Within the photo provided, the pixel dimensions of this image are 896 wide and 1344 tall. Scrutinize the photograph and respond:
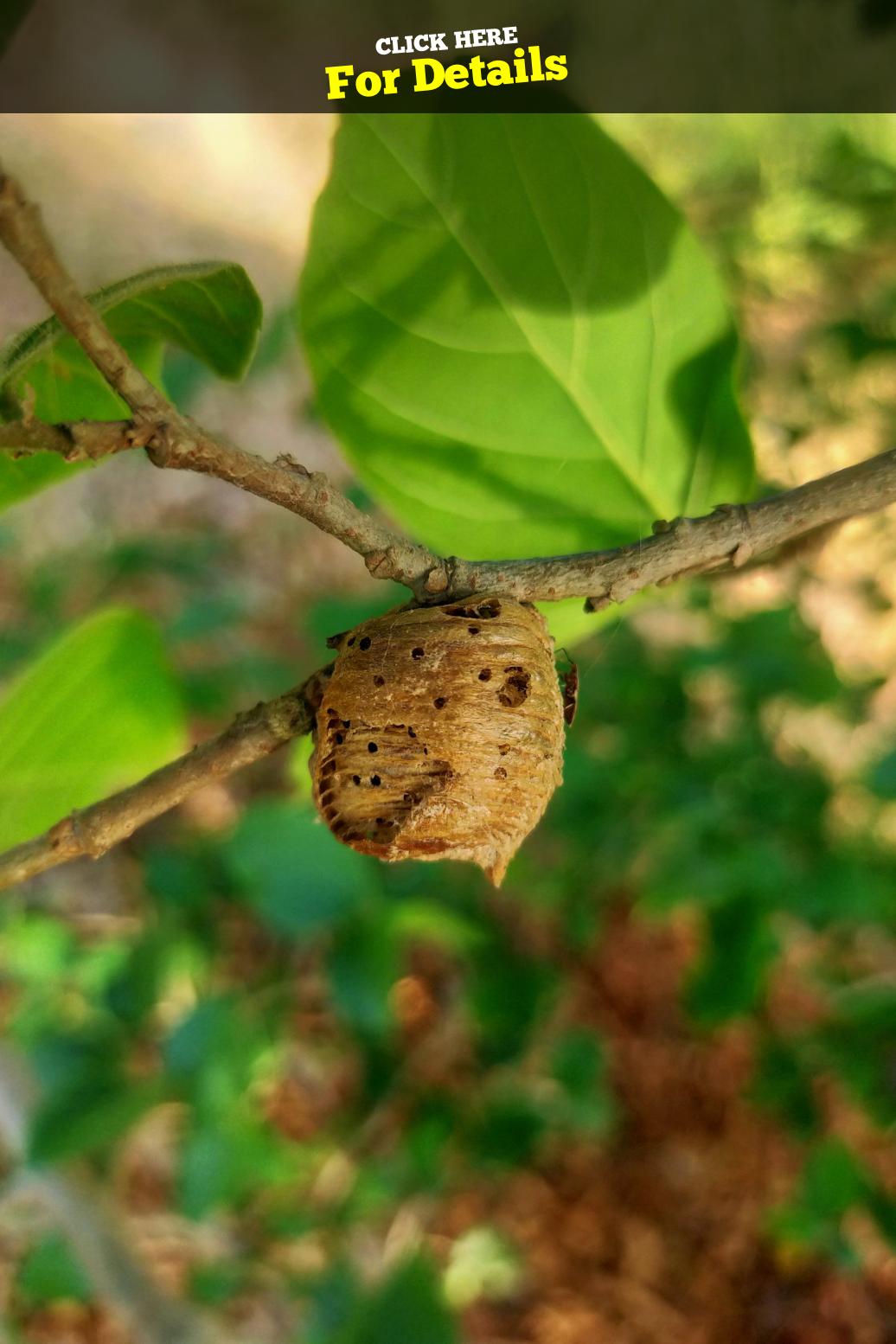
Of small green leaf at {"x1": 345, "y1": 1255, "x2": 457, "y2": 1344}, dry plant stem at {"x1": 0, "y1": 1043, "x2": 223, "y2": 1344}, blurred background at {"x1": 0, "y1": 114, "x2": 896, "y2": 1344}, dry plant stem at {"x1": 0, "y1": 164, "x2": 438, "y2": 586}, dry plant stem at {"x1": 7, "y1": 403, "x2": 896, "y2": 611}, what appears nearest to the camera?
dry plant stem at {"x1": 0, "y1": 164, "x2": 438, "y2": 586}

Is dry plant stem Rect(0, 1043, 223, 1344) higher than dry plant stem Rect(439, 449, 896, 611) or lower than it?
lower

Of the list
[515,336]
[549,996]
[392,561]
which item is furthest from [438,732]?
[549,996]

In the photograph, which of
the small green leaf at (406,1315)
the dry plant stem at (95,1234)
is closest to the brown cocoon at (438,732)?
the small green leaf at (406,1315)

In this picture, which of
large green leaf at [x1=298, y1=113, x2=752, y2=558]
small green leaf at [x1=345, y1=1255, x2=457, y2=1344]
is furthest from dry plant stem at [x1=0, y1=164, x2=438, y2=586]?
small green leaf at [x1=345, y1=1255, x2=457, y2=1344]

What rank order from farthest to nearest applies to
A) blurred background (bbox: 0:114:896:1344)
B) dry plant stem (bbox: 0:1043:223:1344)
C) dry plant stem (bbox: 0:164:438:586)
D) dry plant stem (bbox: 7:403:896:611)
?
blurred background (bbox: 0:114:896:1344) < dry plant stem (bbox: 0:1043:223:1344) < dry plant stem (bbox: 7:403:896:611) < dry plant stem (bbox: 0:164:438:586)

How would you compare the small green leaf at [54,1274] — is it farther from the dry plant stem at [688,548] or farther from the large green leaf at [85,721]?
the dry plant stem at [688,548]

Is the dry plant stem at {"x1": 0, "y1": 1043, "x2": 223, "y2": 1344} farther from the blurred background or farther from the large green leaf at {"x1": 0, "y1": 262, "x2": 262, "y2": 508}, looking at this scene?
the large green leaf at {"x1": 0, "y1": 262, "x2": 262, "y2": 508}

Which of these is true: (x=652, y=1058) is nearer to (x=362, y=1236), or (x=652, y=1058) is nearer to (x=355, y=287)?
(x=362, y=1236)
